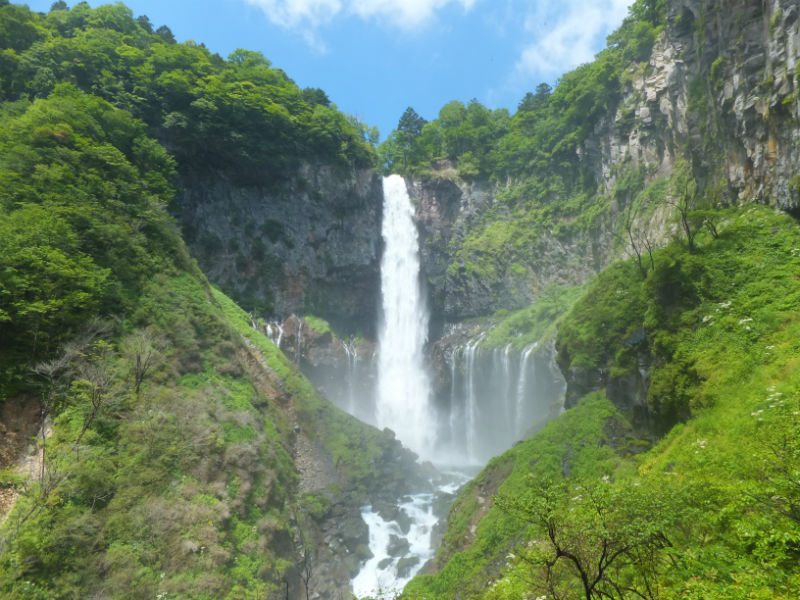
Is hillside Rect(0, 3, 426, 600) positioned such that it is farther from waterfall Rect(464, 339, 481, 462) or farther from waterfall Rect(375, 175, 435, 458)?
waterfall Rect(375, 175, 435, 458)

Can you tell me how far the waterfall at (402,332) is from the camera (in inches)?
1508

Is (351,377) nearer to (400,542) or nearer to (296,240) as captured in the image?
(296,240)

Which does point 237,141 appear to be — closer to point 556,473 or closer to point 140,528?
point 140,528

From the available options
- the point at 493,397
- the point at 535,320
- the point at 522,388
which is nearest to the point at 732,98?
the point at 535,320

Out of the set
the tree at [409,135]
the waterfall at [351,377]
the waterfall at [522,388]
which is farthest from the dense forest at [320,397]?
the tree at [409,135]

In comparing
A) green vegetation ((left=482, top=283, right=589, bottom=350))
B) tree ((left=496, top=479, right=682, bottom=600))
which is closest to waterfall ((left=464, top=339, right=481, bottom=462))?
green vegetation ((left=482, top=283, right=589, bottom=350))

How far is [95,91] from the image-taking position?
986 inches

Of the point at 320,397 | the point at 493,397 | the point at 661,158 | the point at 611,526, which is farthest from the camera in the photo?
the point at 493,397

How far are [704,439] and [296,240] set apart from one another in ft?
106

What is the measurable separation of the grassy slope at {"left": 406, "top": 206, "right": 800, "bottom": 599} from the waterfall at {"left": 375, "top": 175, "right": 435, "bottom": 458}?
24169mm

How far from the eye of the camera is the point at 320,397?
85.8 feet

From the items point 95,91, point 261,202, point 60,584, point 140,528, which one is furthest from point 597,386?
point 95,91

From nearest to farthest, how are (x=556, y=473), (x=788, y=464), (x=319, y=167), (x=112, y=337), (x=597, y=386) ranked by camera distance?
1. (x=788, y=464)
2. (x=556, y=473)
3. (x=112, y=337)
4. (x=597, y=386)
5. (x=319, y=167)

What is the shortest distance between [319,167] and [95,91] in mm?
16392
